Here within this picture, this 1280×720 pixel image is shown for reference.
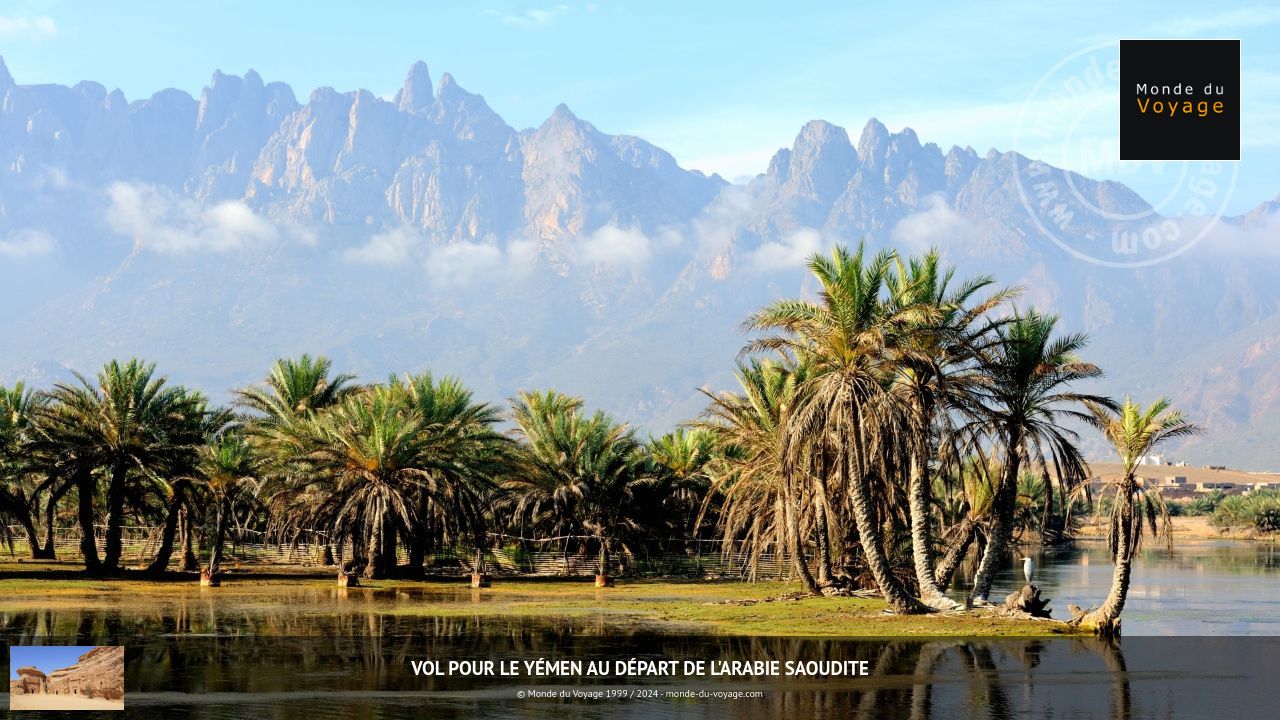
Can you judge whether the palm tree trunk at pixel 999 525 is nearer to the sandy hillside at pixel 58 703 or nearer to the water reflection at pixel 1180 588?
the water reflection at pixel 1180 588

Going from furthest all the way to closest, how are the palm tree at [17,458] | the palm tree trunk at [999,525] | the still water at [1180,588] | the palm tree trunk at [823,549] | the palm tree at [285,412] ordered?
the palm tree at [285,412] < the palm tree at [17,458] < the palm tree trunk at [823,549] < the still water at [1180,588] < the palm tree trunk at [999,525]

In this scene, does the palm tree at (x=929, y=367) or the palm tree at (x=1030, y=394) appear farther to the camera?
the palm tree at (x=1030, y=394)

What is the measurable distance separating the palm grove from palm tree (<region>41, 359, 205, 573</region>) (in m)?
0.08

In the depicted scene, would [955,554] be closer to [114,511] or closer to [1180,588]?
[1180,588]

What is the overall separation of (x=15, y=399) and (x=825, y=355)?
37384 millimetres

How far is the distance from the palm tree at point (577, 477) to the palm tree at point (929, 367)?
22.8m

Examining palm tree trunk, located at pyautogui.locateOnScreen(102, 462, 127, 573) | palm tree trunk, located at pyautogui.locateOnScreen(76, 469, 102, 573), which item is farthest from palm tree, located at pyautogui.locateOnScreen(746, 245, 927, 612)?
palm tree trunk, located at pyautogui.locateOnScreen(76, 469, 102, 573)

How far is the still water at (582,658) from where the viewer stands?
20047mm

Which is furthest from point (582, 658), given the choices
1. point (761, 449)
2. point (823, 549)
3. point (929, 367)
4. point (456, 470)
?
point (456, 470)

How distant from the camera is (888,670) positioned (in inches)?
937

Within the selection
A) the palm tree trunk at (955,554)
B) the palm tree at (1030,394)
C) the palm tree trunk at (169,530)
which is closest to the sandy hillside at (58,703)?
the palm tree at (1030,394)

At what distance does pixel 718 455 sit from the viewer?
61.0 m

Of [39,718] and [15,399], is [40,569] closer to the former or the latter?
[15,399]

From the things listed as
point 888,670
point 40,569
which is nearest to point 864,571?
point 888,670
